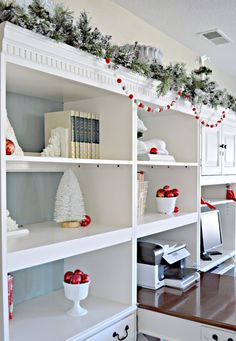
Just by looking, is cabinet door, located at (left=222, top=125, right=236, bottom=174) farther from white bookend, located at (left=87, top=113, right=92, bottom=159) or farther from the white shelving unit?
white bookend, located at (left=87, top=113, right=92, bottom=159)

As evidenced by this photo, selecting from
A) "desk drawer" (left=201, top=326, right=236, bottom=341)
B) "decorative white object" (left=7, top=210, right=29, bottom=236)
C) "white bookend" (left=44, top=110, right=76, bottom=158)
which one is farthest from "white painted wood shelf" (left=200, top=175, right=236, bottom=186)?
"decorative white object" (left=7, top=210, right=29, bottom=236)

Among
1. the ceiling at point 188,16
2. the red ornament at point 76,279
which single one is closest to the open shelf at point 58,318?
the red ornament at point 76,279

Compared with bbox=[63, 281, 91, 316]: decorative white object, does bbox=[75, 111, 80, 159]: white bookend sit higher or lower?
higher

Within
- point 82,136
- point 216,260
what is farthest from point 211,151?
point 82,136

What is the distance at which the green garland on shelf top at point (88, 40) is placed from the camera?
1338mm

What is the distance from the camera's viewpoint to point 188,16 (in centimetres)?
269

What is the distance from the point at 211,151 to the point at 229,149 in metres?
0.46

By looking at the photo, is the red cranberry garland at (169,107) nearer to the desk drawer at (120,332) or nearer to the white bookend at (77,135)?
the white bookend at (77,135)

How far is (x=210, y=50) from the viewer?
346cm

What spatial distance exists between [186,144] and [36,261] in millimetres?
1572

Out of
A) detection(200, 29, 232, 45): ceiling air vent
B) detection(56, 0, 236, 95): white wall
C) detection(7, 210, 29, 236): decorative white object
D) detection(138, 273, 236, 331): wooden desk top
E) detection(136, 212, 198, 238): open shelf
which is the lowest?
A: detection(138, 273, 236, 331): wooden desk top

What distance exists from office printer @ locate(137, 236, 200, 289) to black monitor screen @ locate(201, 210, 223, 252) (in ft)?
2.62

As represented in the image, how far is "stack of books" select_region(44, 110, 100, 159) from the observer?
5.84 ft

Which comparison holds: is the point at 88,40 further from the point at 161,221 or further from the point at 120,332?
the point at 120,332
